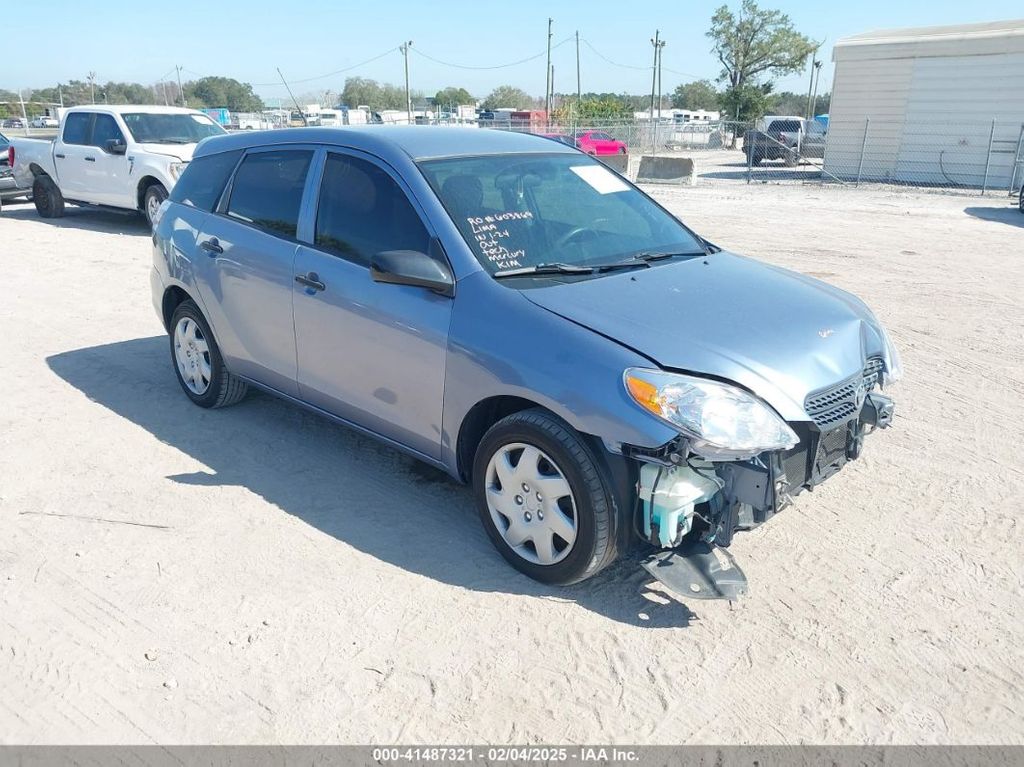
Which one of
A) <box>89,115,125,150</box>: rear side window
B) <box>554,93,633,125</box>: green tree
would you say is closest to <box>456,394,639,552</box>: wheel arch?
<box>89,115,125,150</box>: rear side window

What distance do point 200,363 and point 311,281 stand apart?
1.60 meters

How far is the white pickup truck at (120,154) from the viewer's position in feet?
41.0

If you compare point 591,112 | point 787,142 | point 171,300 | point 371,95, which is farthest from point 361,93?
point 171,300

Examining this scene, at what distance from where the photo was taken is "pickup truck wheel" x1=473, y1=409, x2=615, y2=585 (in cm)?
321

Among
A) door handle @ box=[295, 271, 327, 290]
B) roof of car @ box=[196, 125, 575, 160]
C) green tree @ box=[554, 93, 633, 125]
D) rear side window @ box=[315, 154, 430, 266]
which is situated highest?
green tree @ box=[554, 93, 633, 125]

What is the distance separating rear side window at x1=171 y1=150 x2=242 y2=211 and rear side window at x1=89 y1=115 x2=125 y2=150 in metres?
8.73

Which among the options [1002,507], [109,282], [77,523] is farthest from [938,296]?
[109,282]

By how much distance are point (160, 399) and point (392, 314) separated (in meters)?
2.77

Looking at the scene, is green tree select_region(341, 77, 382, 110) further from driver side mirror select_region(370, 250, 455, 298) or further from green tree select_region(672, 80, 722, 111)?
driver side mirror select_region(370, 250, 455, 298)

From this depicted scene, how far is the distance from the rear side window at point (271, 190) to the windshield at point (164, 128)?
8.88m

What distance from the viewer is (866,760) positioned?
2.63 metres

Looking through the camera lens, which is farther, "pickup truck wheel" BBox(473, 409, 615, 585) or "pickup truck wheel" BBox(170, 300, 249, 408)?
"pickup truck wheel" BBox(170, 300, 249, 408)

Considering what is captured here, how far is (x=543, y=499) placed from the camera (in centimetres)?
340

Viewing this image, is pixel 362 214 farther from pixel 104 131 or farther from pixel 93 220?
pixel 93 220
